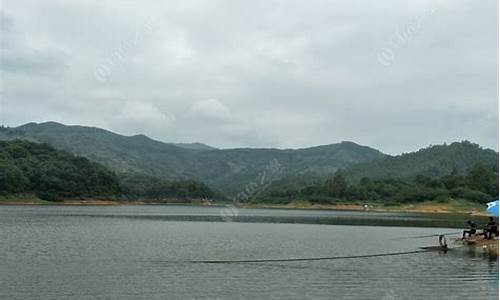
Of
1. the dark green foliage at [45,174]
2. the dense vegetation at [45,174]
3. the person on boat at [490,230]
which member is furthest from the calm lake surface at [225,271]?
the dense vegetation at [45,174]

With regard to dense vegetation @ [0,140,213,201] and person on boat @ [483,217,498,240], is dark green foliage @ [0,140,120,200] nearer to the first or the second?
dense vegetation @ [0,140,213,201]

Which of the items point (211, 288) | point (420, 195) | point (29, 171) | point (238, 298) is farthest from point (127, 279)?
point (420, 195)

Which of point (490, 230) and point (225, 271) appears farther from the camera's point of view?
point (490, 230)

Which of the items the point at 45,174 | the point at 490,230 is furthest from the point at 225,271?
the point at 45,174

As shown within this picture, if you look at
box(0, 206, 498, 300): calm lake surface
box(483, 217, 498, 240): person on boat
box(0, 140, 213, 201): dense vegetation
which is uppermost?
box(0, 140, 213, 201): dense vegetation

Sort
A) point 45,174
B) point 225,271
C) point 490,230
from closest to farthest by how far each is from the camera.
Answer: point 225,271 → point 490,230 → point 45,174

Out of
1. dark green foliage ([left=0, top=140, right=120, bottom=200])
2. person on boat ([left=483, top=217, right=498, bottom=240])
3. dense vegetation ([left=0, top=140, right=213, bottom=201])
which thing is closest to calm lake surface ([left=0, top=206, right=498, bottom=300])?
person on boat ([left=483, top=217, right=498, bottom=240])

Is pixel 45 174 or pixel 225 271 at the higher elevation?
pixel 45 174

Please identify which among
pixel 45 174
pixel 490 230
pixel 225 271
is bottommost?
pixel 225 271

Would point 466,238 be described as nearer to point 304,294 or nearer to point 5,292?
point 304,294

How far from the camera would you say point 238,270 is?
36.3m

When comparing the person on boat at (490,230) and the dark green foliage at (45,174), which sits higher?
the dark green foliage at (45,174)

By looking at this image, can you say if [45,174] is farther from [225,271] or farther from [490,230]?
[225,271]

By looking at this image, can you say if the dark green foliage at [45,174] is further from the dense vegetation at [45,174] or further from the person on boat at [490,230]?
the person on boat at [490,230]
